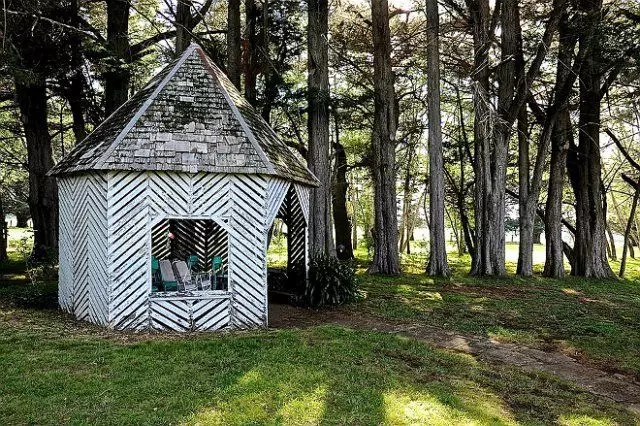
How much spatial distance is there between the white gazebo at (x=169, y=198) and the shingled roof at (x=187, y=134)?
0.07 feet

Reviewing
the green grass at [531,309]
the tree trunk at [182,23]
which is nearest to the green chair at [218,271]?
the green grass at [531,309]

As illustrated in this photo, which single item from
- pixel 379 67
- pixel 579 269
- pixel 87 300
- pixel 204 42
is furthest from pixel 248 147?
pixel 579 269

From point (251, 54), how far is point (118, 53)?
439 centimetres

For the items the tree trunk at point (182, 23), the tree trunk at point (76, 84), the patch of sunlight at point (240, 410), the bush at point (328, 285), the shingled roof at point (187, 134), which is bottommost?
the patch of sunlight at point (240, 410)

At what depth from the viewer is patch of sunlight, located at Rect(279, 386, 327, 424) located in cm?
556

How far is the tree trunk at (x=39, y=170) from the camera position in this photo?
730 inches

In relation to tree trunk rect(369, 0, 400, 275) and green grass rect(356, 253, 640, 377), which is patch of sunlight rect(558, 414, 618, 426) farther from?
tree trunk rect(369, 0, 400, 275)

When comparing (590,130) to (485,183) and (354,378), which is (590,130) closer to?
(485,183)

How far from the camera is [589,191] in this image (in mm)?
20062

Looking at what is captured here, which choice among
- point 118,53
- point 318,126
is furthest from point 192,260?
point 118,53

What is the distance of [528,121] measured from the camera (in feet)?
74.4

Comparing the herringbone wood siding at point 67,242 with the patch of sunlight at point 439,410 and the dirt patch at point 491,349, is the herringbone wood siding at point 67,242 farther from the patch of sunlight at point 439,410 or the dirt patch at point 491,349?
the patch of sunlight at point 439,410

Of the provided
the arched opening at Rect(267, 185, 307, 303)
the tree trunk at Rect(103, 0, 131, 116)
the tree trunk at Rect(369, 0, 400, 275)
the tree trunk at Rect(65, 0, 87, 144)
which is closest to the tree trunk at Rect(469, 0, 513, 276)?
the tree trunk at Rect(369, 0, 400, 275)

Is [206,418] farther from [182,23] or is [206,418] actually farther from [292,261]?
[182,23]
